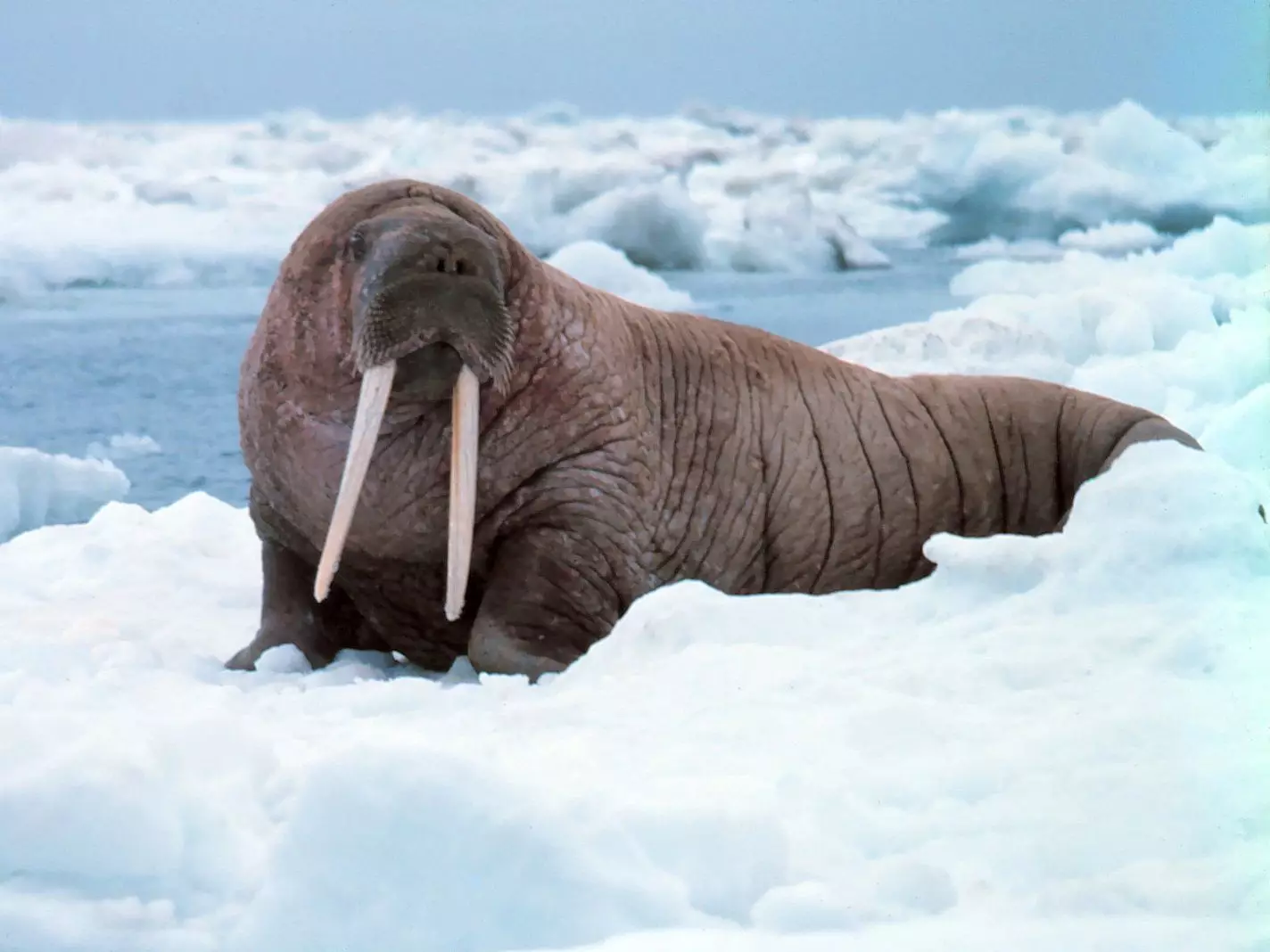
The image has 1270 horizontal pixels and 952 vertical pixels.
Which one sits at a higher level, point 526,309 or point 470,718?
point 526,309

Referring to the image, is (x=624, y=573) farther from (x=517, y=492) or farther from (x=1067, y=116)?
(x=1067, y=116)

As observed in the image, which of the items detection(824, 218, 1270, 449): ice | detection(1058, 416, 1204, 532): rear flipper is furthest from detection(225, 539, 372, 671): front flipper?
detection(824, 218, 1270, 449): ice

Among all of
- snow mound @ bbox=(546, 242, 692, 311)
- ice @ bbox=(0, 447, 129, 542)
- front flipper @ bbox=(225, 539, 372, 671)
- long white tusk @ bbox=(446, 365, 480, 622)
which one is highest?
long white tusk @ bbox=(446, 365, 480, 622)

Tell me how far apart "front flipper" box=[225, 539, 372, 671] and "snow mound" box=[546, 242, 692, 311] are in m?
3.50

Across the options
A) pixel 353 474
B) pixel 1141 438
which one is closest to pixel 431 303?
pixel 353 474

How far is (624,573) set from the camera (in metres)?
4.23

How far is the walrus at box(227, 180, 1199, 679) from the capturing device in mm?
3811

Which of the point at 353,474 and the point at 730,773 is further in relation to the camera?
the point at 353,474

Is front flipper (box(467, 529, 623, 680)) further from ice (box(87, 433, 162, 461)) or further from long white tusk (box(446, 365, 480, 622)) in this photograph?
ice (box(87, 433, 162, 461))

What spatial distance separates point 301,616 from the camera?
4.39 metres

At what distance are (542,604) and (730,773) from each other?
5.66 feet

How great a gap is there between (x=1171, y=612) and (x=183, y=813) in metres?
1.87

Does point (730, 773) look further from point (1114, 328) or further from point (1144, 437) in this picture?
point (1114, 328)

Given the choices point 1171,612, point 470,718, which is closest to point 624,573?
point 470,718
